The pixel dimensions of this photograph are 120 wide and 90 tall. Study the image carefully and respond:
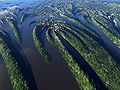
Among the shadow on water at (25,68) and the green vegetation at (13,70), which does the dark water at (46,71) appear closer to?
the shadow on water at (25,68)

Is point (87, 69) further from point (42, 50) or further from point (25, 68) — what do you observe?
point (25, 68)

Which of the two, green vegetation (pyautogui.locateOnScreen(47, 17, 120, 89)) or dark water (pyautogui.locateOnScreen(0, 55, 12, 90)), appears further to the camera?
green vegetation (pyautogui.locateOnScreen(47, 17, 120, 89))

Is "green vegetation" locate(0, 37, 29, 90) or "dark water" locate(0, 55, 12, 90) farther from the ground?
"green vegetation" locate(0, 37, 29, 90)

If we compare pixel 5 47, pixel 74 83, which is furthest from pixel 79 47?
pixel 5 47

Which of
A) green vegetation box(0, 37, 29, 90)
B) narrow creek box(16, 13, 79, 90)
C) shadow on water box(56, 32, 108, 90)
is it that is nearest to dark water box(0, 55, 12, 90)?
green vegetation box(0, 37, 29, 90)

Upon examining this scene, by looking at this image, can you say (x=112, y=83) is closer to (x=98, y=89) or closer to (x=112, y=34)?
(x=98, y=89)

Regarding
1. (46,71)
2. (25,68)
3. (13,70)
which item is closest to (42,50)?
(25,68)

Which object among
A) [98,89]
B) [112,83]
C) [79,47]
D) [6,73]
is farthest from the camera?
[79,47]

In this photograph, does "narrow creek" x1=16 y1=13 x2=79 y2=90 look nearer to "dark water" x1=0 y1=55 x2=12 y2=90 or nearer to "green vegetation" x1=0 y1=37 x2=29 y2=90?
"green vegetation" x1=0 y1=37 x2=29 y2=90

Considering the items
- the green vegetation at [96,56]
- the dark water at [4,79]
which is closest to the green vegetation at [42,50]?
the green vegetation at [96,56]

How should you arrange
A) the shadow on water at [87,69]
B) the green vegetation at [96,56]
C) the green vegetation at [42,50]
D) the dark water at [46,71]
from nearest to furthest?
the shadow on water at [87,69] → the dark water at [46,71] → the green vegetation at [96,56] → the green vegetation at [42,50]

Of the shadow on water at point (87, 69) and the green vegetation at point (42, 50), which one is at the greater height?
the green vegetation at point (42, 50)
